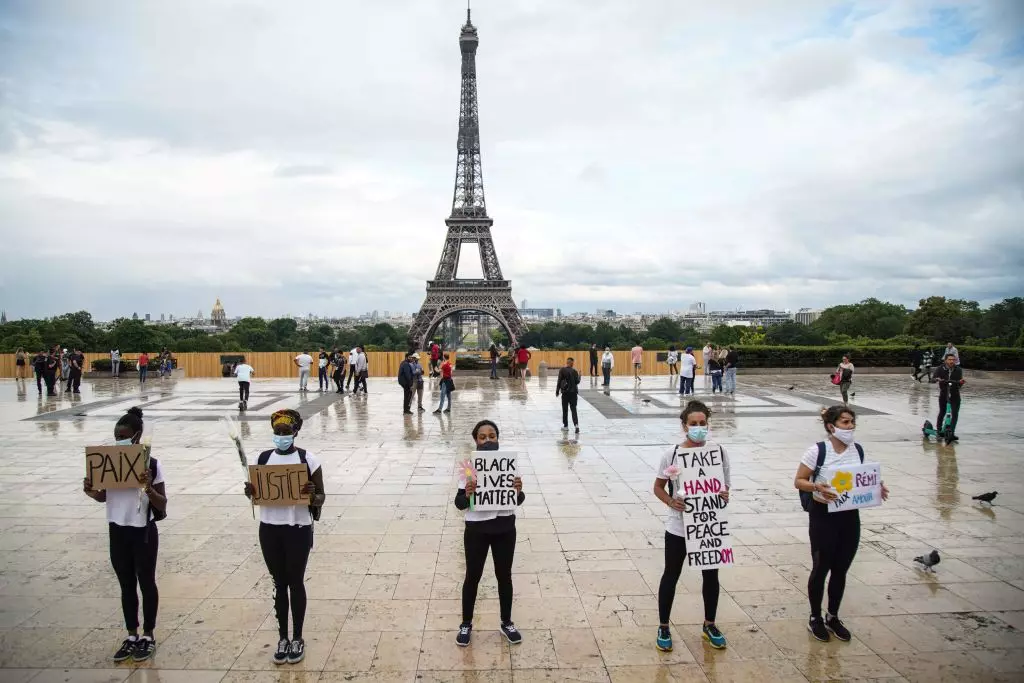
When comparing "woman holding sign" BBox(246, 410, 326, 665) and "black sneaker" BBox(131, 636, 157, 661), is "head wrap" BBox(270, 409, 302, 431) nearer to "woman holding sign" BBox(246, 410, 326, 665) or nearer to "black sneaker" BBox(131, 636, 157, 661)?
"woman holding sign" BBox(246, 410, 326, 665)

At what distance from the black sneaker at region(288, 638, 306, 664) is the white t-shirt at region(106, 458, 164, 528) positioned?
1269 millimetres

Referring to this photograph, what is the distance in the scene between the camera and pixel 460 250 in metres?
60.8

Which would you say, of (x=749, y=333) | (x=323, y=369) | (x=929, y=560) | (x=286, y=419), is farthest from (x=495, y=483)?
(x=749, y=333)

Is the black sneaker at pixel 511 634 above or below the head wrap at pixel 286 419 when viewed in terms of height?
below

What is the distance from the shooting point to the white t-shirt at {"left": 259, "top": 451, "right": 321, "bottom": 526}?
438 cm

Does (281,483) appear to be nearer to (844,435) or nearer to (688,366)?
(844,435)

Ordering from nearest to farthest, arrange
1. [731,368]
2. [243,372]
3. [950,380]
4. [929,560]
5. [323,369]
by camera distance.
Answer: [929,560]
[950,380]
[243,372]
[731,368]
[323,369]

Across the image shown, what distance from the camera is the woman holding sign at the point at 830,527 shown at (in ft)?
15.0

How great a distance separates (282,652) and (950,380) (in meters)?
11.1

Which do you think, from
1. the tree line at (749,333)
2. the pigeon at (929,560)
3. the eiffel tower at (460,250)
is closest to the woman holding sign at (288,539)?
the pigeon at (929,560)

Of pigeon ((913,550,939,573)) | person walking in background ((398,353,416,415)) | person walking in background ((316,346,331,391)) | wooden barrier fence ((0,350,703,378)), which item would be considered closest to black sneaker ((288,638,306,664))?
pigeon ((913,550,939,573))

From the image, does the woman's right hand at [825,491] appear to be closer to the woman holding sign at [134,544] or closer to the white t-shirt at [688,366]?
the woman holding sign at [134,544]

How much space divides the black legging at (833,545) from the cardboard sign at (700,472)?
715 mm

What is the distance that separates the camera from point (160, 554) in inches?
248
